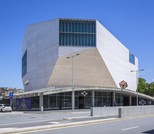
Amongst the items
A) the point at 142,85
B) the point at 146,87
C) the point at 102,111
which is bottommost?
the point at 102,111

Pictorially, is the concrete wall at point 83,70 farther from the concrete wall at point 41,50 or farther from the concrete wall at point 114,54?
the concrete wall at point 114,54

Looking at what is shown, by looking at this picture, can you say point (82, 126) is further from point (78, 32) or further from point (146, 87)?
point (146, 87)

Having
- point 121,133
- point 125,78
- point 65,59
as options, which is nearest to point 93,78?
point 65,59

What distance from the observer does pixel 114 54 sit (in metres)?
87.4

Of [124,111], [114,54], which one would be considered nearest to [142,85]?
[114,54]

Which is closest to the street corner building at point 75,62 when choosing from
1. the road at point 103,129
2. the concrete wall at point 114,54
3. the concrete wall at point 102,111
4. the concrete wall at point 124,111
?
the concrete wall at point 114,54

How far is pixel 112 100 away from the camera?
81125mm

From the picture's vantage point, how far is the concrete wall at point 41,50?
76688 millimetres

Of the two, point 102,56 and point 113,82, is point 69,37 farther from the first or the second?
point 113,82

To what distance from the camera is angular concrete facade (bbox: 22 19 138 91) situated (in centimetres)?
7588

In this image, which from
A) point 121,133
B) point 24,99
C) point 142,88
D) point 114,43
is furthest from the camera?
point 142,88

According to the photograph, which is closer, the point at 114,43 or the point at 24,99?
the point at 24,99

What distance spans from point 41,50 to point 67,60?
377 inches

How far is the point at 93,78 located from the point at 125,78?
66.5 ft
